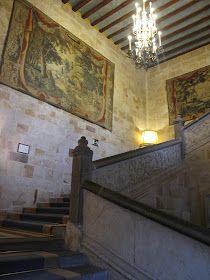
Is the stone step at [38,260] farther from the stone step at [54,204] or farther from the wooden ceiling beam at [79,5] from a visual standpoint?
the wooden ceiling beam at [79,5]

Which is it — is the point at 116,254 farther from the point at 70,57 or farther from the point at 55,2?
the point at 55,2

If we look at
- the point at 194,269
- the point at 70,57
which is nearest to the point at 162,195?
the point at 194,269

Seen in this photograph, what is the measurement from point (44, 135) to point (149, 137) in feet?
13.5

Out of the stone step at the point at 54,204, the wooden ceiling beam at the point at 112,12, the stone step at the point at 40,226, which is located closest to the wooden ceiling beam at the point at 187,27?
the wooden ceiling beam at the point at 112,12

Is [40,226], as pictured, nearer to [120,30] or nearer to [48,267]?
[48,267]

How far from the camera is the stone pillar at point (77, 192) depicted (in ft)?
9.37

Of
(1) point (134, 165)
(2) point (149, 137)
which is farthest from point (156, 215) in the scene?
(2) point (149, 137)

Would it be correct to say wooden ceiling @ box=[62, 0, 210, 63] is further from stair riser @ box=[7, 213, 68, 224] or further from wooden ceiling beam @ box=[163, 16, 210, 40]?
stair riser @ box=[7, 213, 68, 224]

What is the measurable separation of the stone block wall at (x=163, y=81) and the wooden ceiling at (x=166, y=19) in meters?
0.35

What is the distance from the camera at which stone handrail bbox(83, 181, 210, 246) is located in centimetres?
206

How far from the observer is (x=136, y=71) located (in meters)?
9.62

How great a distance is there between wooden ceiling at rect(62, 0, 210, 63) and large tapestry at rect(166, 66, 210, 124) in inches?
42.8

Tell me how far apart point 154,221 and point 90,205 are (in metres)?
0.83

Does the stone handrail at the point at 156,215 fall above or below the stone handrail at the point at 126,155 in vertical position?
below
